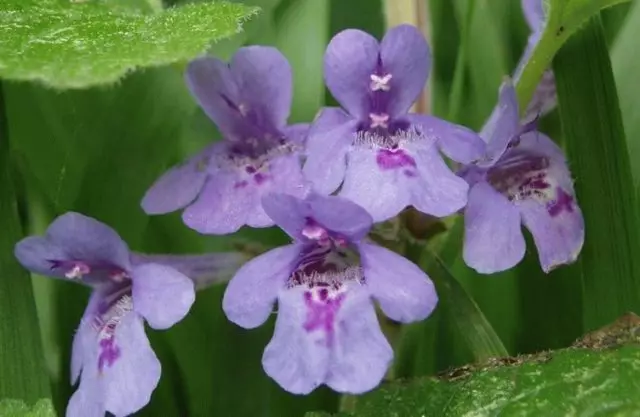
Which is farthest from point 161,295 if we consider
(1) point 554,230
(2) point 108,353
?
(1) point 554,230

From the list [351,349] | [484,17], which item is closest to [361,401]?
[351,349]

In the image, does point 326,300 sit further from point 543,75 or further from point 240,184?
point 543,75

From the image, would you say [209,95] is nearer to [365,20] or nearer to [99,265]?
[99,265]

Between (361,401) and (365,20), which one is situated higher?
(365,20)

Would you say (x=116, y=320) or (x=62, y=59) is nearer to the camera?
(x=62, y=59)

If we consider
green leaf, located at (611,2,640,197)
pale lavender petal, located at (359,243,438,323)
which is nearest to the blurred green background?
green leaf, located at (611,2,640,197)

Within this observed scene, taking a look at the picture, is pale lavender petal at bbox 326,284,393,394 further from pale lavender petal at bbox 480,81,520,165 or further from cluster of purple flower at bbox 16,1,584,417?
pale lavender petal at bbox 480,81,520,165

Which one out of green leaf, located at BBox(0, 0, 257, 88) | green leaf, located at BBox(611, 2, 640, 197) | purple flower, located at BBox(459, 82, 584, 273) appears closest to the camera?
green leaf, located at BBox(0, 0, 257, 88)
